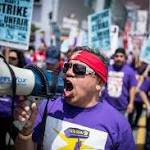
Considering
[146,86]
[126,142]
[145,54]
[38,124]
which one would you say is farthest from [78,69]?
[145,54]

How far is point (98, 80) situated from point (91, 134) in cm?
35

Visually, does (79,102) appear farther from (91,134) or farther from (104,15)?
(104,15)

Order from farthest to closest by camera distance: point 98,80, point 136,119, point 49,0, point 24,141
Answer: point 49,0 → point 136,119 → point 98,80 → point 24,141

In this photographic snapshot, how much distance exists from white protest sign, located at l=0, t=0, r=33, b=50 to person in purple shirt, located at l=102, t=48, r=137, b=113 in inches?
118

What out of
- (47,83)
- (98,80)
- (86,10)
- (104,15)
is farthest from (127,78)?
(86,10)

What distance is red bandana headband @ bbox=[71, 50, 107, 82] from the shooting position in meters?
3.42

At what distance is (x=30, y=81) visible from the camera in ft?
9.47

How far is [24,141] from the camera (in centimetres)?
322

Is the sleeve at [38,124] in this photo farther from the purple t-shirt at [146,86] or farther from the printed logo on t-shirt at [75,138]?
the purple t-shirt at [146,86]

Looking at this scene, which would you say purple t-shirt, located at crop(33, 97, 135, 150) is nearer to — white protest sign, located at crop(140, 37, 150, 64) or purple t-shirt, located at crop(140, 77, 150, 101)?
purple t-shirt, located at crop(140, 77, 150, 101)

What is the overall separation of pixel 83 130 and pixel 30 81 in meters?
0.59

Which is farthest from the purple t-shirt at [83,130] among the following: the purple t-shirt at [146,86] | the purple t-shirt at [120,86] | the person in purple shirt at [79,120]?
the purple t-shirt at [146,86]

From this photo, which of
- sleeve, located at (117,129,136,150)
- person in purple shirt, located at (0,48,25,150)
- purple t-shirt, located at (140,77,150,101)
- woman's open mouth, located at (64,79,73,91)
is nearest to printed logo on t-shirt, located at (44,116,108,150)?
sleeve, located at (117,129,136,150)

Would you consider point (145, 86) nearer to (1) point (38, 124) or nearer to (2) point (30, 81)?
(1) point (38, 124)
